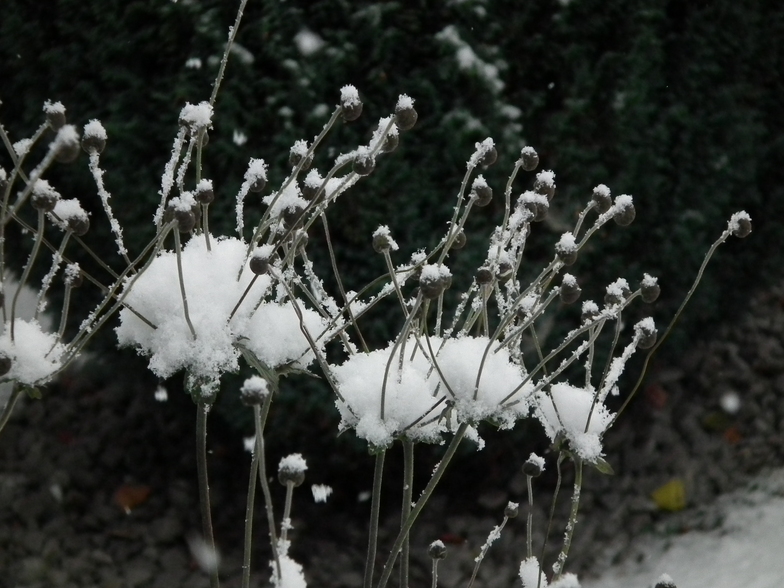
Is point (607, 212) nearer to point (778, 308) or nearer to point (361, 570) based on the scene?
point (361, 570)

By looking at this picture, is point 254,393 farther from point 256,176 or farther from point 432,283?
point 256,176

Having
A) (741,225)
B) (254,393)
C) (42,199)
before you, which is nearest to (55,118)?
(42,199)

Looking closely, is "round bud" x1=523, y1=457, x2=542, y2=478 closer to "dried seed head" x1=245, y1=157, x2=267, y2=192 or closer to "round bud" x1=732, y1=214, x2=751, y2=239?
"round bud" x1=732, y1=214, x2=751, y2=239

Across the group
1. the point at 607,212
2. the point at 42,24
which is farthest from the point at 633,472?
the point at 42,24

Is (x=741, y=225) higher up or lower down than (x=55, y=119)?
higher up

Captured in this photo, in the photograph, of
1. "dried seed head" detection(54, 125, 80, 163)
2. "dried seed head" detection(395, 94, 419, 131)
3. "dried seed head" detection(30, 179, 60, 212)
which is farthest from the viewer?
"dried seed head" detection(395, 94, 419, 131)

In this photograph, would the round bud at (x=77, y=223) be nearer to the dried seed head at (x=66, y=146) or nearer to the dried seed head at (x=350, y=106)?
the dried seed head at (x=66, y=146)

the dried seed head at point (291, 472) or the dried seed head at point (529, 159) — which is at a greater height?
the dried seed head at point (529, 159)

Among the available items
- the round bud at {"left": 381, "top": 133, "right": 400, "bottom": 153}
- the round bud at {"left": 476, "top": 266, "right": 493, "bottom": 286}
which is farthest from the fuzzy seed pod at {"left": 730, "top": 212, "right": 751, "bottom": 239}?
the round bud at {"left": 381, "top": 133, "right": 400, "bottom": 153}

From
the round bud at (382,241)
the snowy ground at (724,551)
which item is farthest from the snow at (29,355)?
the snowy ground at (724,551)
